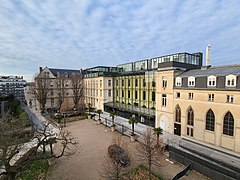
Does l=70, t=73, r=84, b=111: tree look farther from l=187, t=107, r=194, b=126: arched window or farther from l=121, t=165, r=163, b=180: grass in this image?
l=121, t=165, r=163, b=180: grass

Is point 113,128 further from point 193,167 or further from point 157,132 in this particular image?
point 193,167

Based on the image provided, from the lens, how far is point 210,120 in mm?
18297

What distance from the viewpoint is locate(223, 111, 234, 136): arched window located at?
16478 mm

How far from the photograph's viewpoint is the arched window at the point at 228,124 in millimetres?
16478

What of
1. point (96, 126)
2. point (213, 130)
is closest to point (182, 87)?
point (213, 130)

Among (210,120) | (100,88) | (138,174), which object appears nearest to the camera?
(138,174)

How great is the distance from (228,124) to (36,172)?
20798mm

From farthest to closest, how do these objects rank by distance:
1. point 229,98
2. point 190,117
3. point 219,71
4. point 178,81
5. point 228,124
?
point 178,81 → point 190,117 → point 219,71 → point 228,124 → point 229,98

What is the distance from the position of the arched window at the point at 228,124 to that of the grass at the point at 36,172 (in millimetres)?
19562

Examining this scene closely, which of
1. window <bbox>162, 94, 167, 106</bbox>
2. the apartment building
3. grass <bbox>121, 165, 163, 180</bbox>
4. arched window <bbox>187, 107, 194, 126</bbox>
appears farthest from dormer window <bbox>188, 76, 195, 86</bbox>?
the apartment building

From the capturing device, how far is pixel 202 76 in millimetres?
18781

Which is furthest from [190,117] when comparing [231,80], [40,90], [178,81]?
[40,90]

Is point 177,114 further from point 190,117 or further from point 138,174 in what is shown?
point 138,174

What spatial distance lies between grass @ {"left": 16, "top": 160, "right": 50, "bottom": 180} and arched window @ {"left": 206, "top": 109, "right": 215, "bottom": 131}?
1895 centimetres
